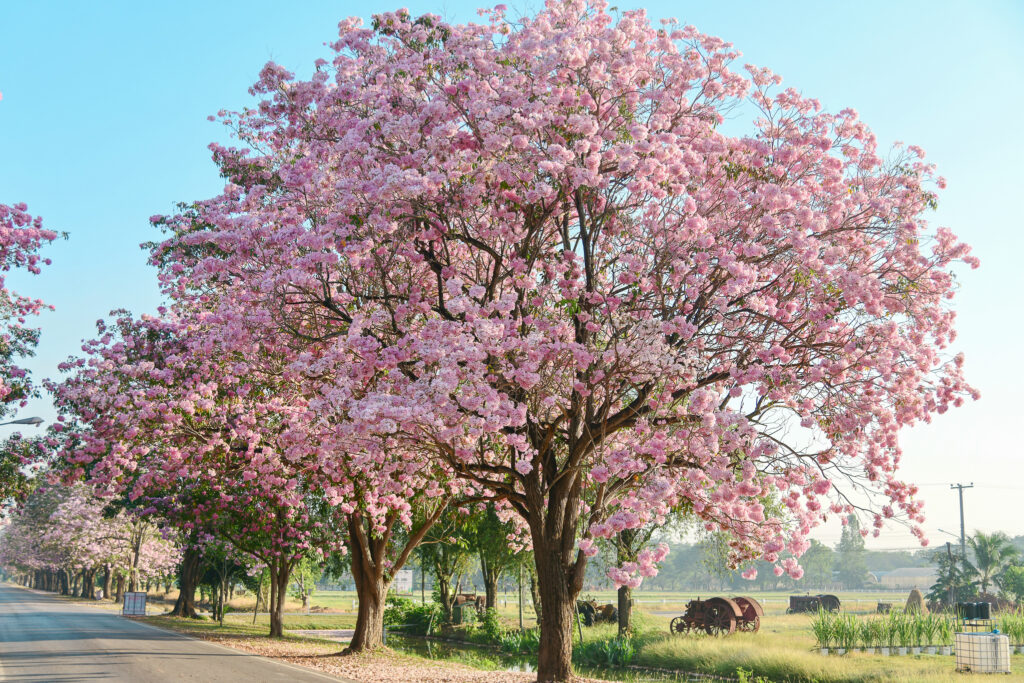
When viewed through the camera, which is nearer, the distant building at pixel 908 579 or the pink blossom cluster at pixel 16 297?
the pink blossom cluster at pixel 16 297

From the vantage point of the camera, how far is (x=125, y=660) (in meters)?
20.0

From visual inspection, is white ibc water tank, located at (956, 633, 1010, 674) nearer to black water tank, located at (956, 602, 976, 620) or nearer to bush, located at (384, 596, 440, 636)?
black water tank, located at (956, 602, 976, 620)

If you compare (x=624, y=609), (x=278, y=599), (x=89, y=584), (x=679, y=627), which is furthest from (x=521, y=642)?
(x=89, y=584)

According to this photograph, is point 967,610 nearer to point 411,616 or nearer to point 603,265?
point 603,265

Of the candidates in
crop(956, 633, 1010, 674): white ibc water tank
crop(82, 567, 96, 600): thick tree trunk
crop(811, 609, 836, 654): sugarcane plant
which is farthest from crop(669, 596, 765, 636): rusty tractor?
crop(82, 567, 96, 600): thick tree trunk

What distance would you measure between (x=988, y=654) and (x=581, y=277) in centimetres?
1600

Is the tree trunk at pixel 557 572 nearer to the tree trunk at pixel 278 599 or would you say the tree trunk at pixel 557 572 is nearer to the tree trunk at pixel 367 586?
the tree trunk at pixel 367 586

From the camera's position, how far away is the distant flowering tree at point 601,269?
12617 millimetres

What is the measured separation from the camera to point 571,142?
1323 cm

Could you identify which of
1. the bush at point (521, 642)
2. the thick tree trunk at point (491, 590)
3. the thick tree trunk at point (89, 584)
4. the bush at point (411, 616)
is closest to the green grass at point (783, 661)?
the bush at point (521, 642)

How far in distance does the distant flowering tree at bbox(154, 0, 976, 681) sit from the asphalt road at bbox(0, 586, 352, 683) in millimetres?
7399

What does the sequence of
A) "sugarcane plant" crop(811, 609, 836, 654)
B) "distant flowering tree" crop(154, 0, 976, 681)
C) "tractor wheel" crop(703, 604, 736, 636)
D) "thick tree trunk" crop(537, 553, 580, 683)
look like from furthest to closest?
1. "tractor wheel" crop(703, 604, 736, 636)
2. "sugarcane plant" crop(811, 609, 836, 654)
3. "thick tree trunk" crop(537, 553, 580, 683)
4. "distant flowering tree" crop(154, 0, 976, 681)

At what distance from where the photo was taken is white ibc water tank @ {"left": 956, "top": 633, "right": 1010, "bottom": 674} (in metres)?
21.0

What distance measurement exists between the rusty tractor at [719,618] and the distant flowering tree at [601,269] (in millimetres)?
23043
